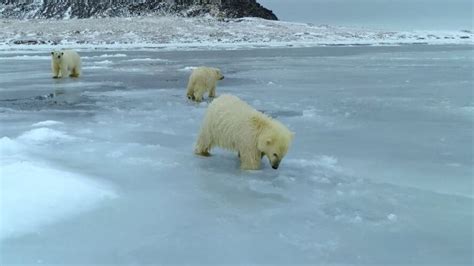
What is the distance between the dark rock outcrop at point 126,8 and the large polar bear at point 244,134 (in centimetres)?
6463

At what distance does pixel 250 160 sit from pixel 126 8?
79009mm

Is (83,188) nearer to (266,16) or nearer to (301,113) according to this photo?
(301,113)

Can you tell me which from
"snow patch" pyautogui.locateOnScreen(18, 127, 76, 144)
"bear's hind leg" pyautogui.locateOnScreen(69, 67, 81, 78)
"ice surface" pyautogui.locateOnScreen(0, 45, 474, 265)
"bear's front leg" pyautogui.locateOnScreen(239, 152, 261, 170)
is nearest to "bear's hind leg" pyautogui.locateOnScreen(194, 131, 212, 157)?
"ice surface" pyautogui.locateOnScreen(0, 45, 474, 265)

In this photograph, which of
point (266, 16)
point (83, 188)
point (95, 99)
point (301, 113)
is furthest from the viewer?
point (266, 16)

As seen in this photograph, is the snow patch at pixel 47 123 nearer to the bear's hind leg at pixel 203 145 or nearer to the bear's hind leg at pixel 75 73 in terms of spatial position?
the bear's hind leg at pixel 203 145

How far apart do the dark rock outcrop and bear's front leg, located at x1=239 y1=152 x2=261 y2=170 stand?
214 feet

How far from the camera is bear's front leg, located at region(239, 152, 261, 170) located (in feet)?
18.8

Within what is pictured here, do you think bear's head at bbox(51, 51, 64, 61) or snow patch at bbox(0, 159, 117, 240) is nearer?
snow patch at bbox(0, 159, 117, 240)

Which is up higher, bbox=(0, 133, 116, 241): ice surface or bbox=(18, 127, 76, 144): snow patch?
bbox=(0, 133, 116, 241): ice surface

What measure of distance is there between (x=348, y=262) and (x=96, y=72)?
14.6 metres

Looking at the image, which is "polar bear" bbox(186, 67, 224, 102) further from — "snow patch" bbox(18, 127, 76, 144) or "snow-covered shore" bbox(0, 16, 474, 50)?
"snow-covered shore" bbox(0, 16, 474, 50)

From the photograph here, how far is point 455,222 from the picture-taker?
4.21 meters

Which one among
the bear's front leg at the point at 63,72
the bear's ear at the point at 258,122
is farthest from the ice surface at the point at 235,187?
the bear's front leg at the point at 63,72

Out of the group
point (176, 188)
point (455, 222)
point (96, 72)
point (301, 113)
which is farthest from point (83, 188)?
point (96, 72)
